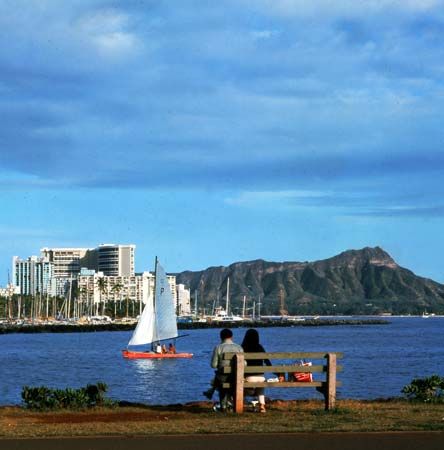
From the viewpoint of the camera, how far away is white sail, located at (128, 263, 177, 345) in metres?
87.3

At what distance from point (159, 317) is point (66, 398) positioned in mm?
66784

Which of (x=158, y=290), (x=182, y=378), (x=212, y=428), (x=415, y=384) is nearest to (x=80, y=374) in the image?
(x=182, y=378)

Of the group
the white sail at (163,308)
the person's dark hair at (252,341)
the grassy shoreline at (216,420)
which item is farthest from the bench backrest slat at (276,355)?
the white sail at (163,308)

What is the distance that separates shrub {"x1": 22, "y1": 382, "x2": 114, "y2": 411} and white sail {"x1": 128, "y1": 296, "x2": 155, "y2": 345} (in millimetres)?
66811

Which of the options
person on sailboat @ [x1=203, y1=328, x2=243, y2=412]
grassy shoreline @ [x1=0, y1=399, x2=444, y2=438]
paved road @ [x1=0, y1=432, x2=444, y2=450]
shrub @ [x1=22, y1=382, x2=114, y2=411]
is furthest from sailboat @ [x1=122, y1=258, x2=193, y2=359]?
paved road @ [x1=0, y1=432, x2=444, y2=450]

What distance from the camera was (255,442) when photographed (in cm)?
1522

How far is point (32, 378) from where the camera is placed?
6134 cm

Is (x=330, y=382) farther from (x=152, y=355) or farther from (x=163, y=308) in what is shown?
(x=163, y=308)

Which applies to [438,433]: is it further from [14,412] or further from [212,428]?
[14,412]

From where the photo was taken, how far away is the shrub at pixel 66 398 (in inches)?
851

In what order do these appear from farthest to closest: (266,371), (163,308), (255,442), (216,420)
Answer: (163,308) → (266,371) → (216,420) → (255,442)

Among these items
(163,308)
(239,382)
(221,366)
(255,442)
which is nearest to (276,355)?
(239,382)

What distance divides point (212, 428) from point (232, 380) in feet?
8.85

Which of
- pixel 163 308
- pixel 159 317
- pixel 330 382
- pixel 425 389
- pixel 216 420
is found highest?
pixel 163 308
